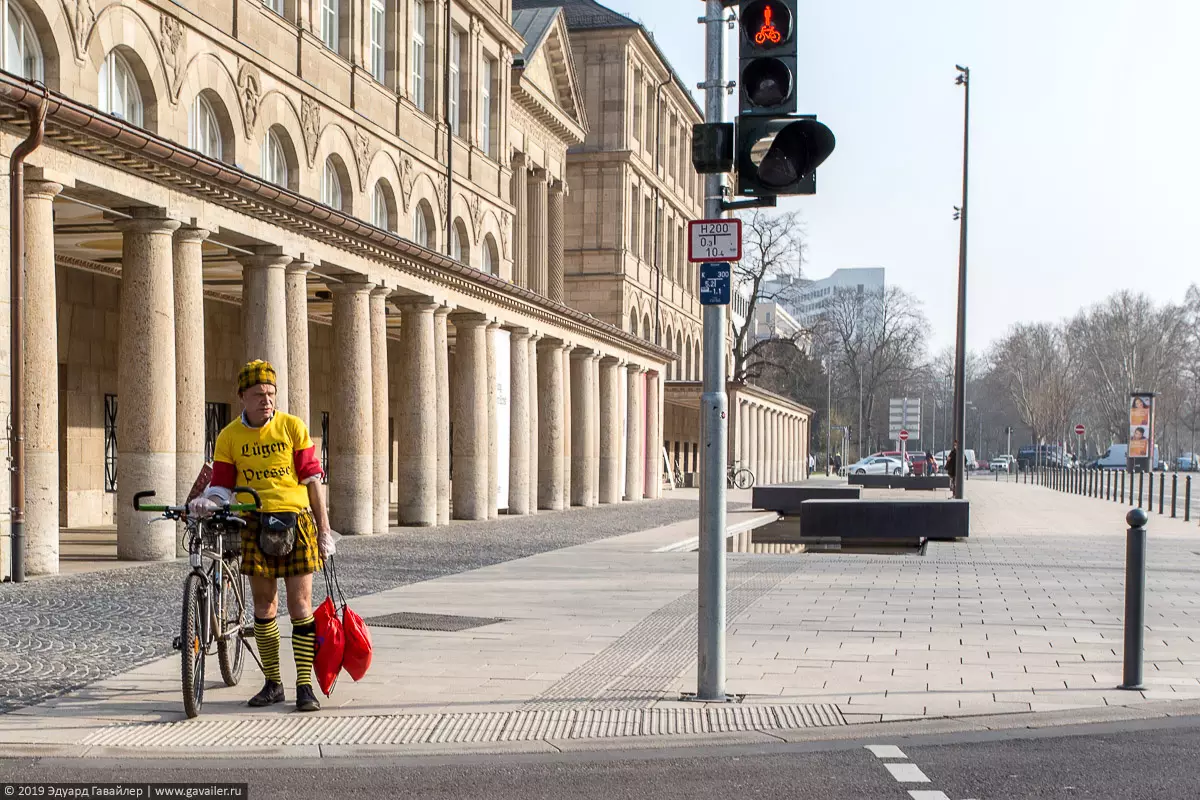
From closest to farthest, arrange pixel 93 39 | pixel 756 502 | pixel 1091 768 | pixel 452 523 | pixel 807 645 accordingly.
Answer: pixel 1091 768 < pixel 807 645 < pixel 93 39 < pixel 452 523 < pixel 756 502

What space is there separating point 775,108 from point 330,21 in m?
22.8

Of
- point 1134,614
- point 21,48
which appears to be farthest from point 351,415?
point 1134,614

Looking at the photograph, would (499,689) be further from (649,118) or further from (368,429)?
(649,118)

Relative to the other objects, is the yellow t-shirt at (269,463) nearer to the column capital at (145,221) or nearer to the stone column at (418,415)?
the column capital at (145,221)

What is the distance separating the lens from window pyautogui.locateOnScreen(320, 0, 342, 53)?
29203 mm

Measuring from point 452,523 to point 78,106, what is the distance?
50.7 ft

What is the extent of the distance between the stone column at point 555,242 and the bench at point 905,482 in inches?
559

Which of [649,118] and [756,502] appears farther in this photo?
[649,118]

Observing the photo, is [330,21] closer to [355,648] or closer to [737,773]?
[355,648]

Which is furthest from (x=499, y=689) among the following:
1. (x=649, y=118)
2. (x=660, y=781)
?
(x=649, y=118)

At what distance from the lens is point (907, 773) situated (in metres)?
6.89

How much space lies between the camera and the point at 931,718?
8.23m

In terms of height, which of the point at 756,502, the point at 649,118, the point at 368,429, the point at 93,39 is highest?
the point at 649,118

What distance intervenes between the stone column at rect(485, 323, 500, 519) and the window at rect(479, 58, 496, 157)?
8345 millimetres
